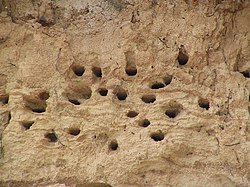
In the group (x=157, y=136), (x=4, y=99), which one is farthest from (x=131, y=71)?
(x=4, y=99)

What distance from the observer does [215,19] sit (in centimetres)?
364

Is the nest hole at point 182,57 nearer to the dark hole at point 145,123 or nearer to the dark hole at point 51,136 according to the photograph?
the dark hole at point 145,123

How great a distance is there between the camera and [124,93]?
3.60 m

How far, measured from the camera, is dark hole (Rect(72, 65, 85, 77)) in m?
3.72

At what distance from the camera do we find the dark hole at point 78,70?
12.2 feet

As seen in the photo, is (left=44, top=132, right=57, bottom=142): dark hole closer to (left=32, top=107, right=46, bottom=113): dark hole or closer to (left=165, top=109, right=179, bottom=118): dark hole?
(left=32, top=107, right=46, bottom=113): dark hole

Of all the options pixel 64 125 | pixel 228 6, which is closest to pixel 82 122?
pixel 64 125

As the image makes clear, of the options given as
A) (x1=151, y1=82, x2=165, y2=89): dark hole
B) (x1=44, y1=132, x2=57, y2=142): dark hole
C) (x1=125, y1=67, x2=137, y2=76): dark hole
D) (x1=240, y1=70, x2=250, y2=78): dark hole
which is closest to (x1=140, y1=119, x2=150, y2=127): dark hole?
(x1=151, y1=82, x2=165, y2=89): dark hole

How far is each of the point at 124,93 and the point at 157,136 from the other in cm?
35

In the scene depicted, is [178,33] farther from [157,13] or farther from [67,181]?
[67,181]

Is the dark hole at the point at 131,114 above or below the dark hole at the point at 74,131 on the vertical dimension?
above

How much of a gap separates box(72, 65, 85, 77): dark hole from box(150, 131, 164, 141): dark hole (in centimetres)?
63

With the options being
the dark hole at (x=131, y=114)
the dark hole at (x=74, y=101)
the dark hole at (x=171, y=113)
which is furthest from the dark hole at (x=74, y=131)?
the dark hole at (x=171, y=113)

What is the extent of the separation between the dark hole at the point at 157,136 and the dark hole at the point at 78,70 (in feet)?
2.05
